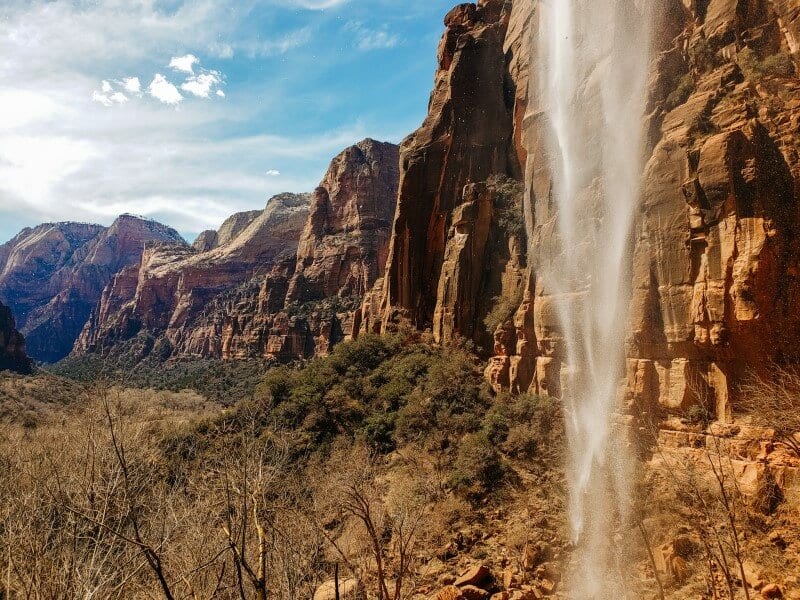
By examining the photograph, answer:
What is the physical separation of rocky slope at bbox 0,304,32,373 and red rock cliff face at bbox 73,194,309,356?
99.3 feet

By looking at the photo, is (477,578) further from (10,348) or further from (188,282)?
(188,282)

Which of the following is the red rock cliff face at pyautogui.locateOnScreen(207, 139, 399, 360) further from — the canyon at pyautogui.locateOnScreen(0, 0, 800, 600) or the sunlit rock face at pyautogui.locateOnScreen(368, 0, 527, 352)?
the canyon at pyautogui.locateOnScreen(0, 0, 800, 600)

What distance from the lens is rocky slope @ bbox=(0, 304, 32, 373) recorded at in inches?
2758

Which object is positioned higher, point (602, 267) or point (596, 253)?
point (596, 253)

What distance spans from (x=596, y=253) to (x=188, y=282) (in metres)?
113

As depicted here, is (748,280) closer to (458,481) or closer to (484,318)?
(458,481)

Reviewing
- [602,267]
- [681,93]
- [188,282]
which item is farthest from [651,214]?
[188,282]

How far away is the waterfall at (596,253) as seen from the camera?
45.5 ft

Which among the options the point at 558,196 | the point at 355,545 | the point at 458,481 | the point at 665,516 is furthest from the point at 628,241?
the point at 355,545

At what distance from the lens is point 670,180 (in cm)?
1392

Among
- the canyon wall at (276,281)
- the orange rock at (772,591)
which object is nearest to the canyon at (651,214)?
the orange rock at (772,591)

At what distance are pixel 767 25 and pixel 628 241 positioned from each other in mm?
7542

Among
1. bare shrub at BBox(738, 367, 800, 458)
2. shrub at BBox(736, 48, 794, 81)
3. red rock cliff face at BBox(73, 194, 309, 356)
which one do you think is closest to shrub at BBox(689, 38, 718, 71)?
shrub at BBox(736, 48, 794, 81)

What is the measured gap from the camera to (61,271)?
156 metres
